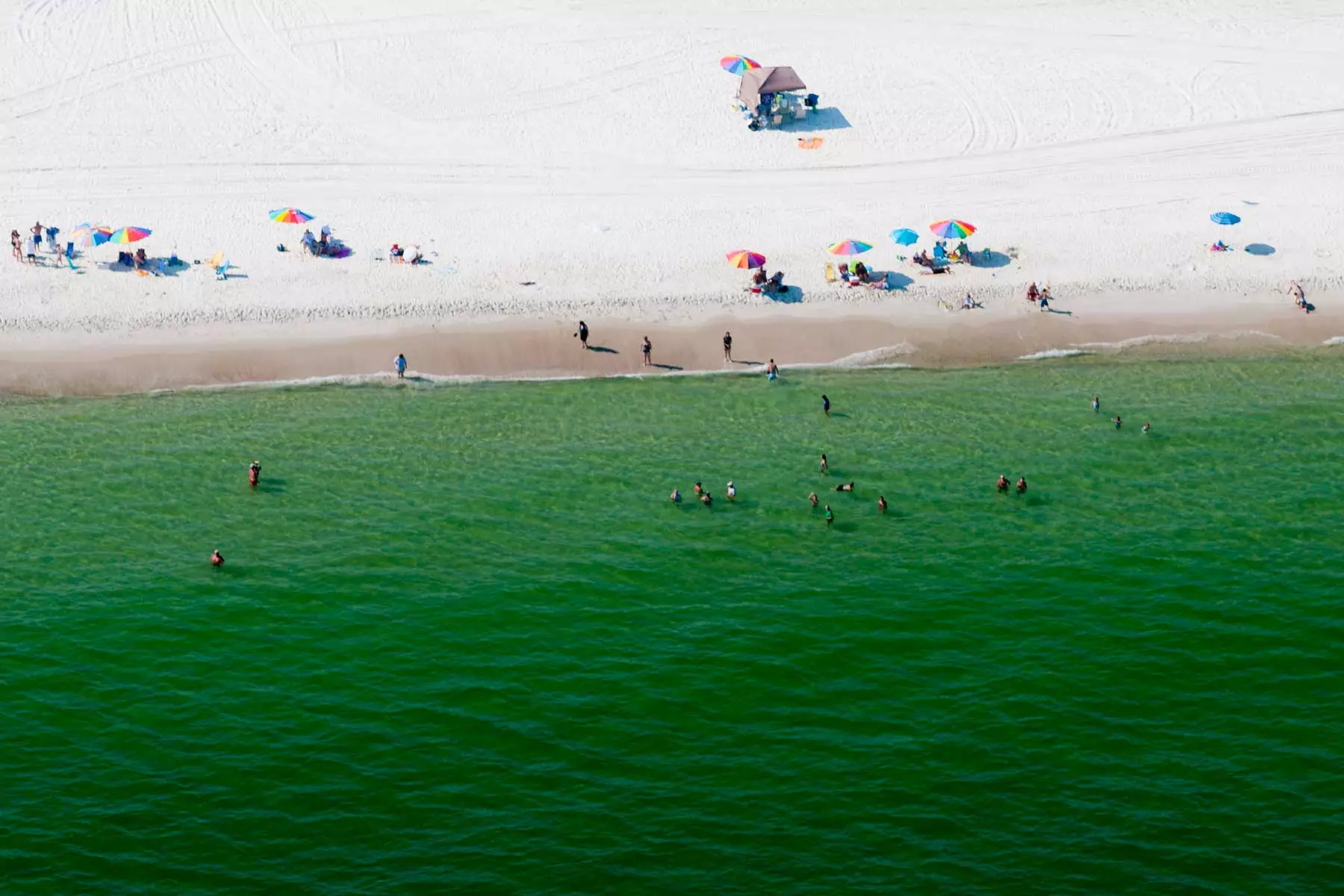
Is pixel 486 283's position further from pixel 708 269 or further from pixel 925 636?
pixel 925 636

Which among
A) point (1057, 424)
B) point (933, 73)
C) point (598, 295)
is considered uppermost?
point (933, 73)

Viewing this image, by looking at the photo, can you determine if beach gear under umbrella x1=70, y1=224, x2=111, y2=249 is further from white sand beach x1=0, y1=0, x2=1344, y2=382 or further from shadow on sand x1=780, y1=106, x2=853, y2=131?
shadow on sand x1=780, y1=106, x2=853, y2=131

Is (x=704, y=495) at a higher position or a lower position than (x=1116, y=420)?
lower

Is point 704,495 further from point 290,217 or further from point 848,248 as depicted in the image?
point 290,217

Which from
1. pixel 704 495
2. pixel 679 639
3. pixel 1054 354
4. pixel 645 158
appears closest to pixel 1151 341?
pixel 1054 354

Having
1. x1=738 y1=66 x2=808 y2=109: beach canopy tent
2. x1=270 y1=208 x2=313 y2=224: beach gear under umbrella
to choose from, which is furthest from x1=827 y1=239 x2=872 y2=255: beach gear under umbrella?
x1=270 y1=208 x2=313 y2=224: beach gear under umbrella

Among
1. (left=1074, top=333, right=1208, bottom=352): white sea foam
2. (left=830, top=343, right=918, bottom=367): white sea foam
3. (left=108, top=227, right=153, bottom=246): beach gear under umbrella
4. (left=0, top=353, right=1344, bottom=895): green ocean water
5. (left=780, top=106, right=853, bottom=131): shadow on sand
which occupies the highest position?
(left=780, top=106, right=853, bottom=131): shadow on sand

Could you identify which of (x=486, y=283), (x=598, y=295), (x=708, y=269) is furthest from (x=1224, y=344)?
(x=486, y=283)
